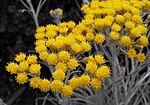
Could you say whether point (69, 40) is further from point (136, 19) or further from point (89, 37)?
point (136, 19)

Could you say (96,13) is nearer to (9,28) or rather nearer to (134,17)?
(134,17)

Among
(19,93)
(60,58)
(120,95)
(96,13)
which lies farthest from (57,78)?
(19,93)

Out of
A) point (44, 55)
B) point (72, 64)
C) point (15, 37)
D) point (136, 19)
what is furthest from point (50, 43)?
point (15, 37)

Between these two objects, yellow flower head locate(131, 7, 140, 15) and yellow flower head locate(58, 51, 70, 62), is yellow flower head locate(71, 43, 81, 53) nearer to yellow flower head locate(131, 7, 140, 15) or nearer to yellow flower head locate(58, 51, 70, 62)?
yellow flower head locate(58, 51, 70, 62)

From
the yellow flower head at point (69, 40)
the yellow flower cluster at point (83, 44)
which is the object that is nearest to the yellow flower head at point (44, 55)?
the yellow flower cluster at point (83, 44)

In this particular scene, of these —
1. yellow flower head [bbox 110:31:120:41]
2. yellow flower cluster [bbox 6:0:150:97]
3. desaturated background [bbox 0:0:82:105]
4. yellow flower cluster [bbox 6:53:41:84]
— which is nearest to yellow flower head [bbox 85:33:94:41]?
yellow flower cluster [bbox 6:0:150:97]

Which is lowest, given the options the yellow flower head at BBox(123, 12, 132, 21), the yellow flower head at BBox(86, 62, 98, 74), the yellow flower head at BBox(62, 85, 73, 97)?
the yellow flower head at BBox(62, 85, 73, 97)
